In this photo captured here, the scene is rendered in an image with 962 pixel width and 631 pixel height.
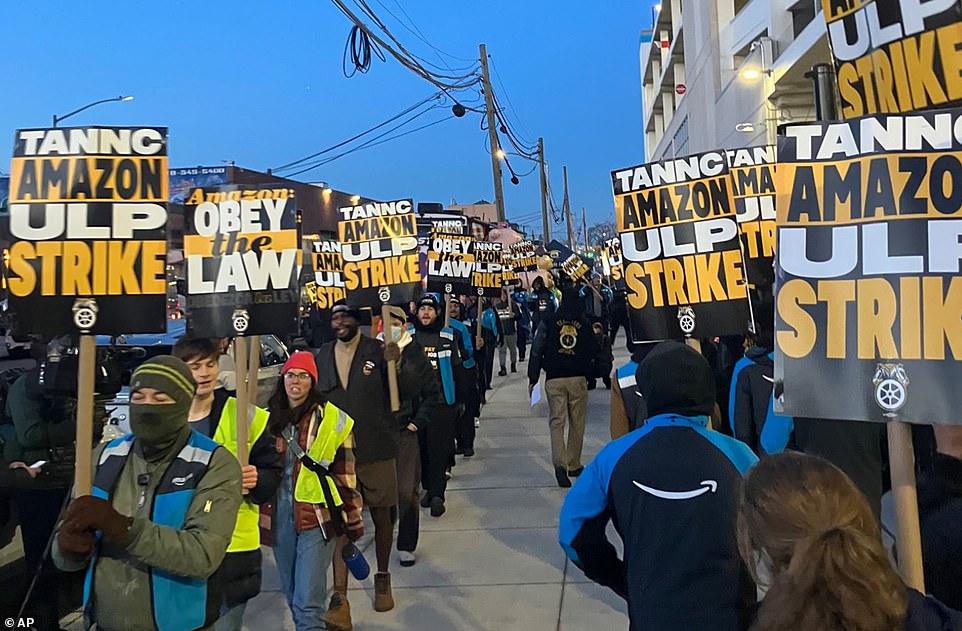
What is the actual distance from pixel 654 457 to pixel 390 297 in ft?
17.9

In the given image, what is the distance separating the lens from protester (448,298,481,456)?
30.4ft

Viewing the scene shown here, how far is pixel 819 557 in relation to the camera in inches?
69.6

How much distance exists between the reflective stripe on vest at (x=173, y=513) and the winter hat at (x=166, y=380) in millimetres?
187

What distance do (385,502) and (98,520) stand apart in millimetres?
3336

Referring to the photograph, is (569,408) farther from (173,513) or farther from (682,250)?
(173,513)

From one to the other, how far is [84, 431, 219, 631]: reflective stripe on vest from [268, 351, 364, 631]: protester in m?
1.49

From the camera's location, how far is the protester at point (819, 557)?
173cm

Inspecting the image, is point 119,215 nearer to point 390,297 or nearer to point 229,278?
point 229,278

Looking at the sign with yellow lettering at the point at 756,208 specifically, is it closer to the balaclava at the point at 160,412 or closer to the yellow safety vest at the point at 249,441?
the yellow safety vest at the point at 249,441

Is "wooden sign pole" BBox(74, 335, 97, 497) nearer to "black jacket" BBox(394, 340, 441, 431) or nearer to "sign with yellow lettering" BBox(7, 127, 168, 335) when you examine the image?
"sign with yellow lettering" BBox(7, 127, 168, 335)

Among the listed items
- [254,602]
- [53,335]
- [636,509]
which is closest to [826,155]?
[636,509]

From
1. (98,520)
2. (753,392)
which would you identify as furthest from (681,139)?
(98,520)

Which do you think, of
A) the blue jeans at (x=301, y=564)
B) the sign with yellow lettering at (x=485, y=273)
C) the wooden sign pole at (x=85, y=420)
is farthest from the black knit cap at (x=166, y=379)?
the sign with yellow lettering at (x=485, y=273)

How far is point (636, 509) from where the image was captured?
2691 millimetres
